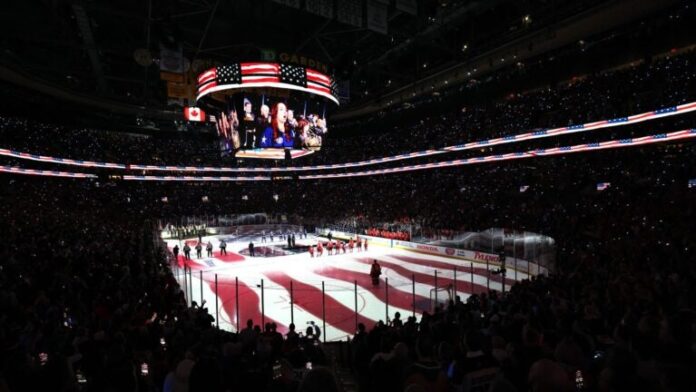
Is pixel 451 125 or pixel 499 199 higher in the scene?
pixel 451 125

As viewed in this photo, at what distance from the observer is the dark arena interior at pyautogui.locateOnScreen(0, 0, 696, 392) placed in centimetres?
489

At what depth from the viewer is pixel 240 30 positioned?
1966cm

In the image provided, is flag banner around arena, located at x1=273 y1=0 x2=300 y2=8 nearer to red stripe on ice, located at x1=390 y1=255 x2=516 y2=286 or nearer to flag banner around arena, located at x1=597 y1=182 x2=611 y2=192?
red stripe on ice, located at x1=390 y1=255 x2=516 y2=286

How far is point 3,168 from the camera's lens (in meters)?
33.3

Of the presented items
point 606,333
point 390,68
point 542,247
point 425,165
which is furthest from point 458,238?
point 425,165

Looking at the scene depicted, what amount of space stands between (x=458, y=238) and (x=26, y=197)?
34.7m

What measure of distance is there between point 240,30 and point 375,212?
2565cm

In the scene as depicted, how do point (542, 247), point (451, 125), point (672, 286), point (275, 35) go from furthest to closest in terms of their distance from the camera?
point (451, 125) → point (275, 35) → point (542, 247) → point (672, 286)

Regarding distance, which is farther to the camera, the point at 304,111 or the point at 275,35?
the point at 275,35

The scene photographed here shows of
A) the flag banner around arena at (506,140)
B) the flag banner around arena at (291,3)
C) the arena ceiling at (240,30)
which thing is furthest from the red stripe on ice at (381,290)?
the flag banner around arena at (506,140)

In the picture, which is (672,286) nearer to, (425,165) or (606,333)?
(606,333)

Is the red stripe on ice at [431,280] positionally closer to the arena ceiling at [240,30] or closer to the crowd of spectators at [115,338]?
the crowd of spectators at [115,338]

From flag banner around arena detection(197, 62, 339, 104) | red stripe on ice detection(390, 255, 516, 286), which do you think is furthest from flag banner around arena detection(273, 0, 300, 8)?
red stripe on ice detection(390, 255, 516, 286)

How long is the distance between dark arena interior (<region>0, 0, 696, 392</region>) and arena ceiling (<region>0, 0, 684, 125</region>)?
16 centimetres
